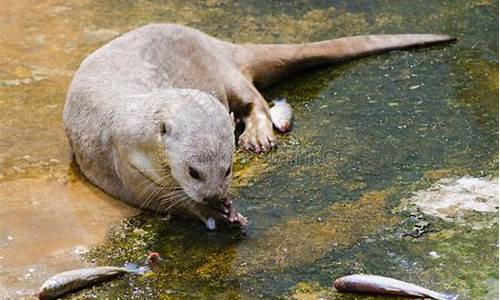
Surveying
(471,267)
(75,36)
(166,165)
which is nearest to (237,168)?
(166,165)

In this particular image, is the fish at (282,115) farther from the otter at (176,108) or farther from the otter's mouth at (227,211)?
the otter's mouth at (227,211)

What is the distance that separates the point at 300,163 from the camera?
5812mm

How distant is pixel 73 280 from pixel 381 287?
109 centimetres

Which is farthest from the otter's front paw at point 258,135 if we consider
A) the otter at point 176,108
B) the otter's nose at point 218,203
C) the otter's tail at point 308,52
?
the otter's nose at point 218,203

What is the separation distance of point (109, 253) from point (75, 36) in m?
2.56

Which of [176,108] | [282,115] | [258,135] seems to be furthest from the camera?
[282,115]

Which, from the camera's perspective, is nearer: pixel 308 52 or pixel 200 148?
pixel 200 148

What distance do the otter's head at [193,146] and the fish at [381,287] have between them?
0.69m

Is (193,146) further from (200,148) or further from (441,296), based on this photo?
(441,296)

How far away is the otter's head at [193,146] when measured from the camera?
16.6 ft

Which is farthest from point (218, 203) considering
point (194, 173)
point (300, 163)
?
point (300, 163)

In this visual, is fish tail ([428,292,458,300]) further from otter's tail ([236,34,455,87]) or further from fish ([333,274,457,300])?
otter's tail ([236,34,455,87])

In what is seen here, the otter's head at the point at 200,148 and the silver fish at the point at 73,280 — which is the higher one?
the otter's head at the point at 200,148

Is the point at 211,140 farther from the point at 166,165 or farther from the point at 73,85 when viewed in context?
the point at 73,85
